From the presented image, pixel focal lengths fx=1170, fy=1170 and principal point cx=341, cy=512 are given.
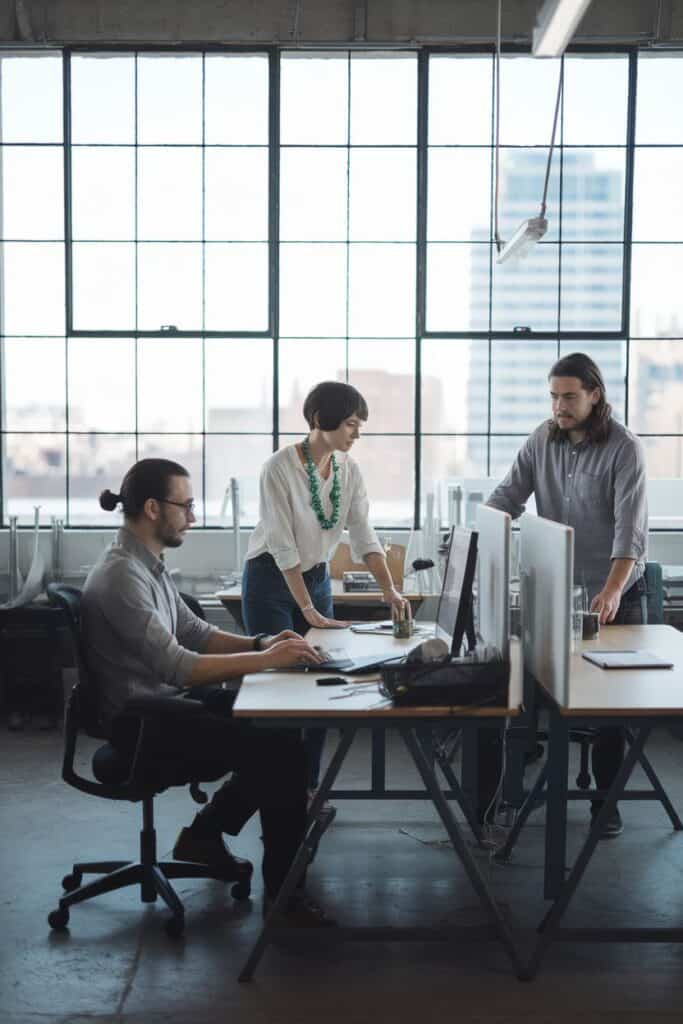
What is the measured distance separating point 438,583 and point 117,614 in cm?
196

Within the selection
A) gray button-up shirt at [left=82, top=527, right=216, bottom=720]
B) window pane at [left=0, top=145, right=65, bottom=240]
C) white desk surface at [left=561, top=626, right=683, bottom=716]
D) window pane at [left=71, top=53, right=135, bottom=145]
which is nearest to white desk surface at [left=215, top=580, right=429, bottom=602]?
white desk surface at [left=561, top=626, right=683, bottom=716]

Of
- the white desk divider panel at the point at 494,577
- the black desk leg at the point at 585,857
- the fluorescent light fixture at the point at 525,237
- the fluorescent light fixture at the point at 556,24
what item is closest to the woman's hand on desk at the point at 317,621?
the white desk divider panel at the point at 494,577

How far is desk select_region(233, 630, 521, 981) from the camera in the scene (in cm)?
273

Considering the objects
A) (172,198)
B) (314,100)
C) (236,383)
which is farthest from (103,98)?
(236,383)

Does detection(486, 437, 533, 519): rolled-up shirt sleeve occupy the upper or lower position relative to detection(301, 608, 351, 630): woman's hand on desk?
upper

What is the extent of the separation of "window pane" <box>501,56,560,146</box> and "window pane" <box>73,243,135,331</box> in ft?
6.98

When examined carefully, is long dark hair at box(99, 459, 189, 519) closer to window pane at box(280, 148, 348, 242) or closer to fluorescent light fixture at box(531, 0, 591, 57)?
fluorescent light fixture at box(531, 0, 591, 57)

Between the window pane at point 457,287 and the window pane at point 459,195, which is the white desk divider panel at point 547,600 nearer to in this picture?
the window pane at point 457,287

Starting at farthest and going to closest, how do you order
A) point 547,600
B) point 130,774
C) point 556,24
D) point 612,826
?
point 612,826
point 556,24
point 130,774
point 547,600

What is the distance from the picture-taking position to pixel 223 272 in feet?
20.5

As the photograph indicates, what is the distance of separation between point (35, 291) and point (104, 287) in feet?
1.25

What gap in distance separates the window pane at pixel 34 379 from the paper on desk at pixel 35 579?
0.57 m

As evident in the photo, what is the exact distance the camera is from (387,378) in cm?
630

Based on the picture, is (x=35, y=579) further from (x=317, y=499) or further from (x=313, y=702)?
(x=313, y=702)
